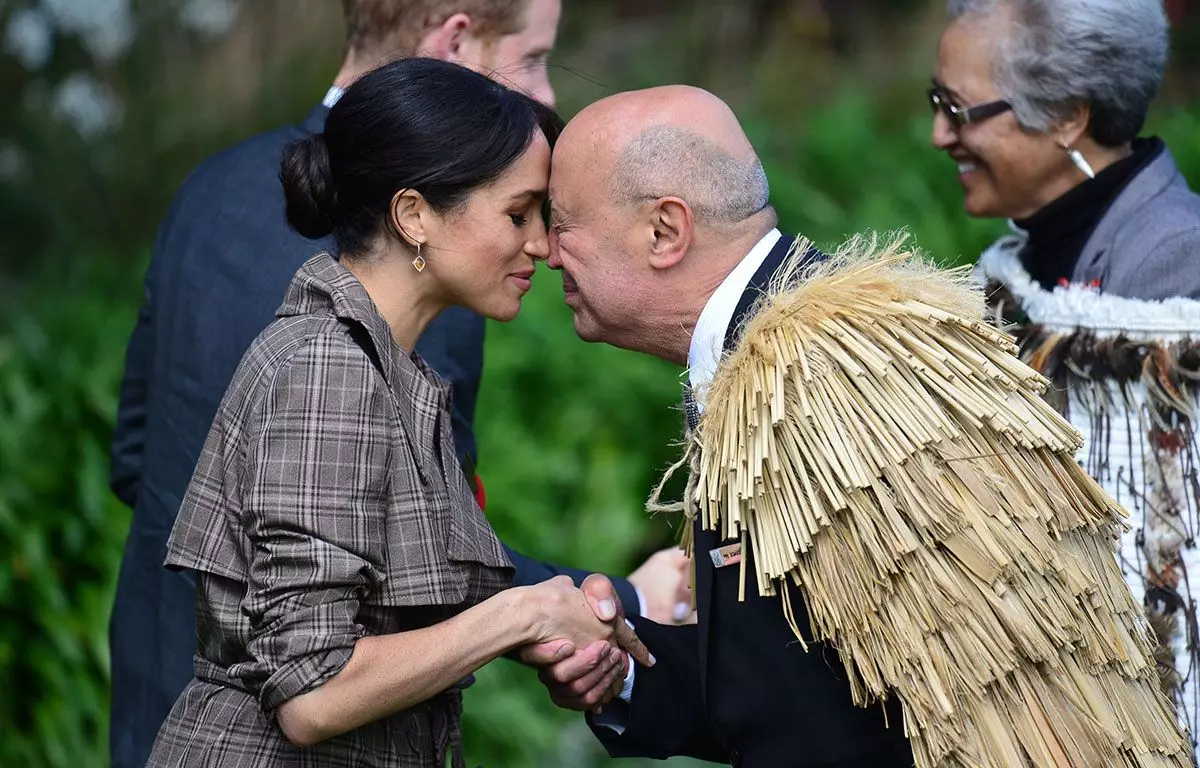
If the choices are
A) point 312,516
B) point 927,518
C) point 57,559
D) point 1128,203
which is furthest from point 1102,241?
point 57,559

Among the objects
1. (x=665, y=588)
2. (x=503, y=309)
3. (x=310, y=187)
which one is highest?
(x=310, y=187)

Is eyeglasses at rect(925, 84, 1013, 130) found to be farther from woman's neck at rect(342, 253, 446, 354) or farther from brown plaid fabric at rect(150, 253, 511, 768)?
brown plaid fabric at rect(150, 253, 511, 768)

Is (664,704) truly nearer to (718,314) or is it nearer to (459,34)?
(718,314)

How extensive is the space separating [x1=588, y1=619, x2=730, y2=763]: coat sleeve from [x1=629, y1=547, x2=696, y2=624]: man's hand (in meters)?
0.50

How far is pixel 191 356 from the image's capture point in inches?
115

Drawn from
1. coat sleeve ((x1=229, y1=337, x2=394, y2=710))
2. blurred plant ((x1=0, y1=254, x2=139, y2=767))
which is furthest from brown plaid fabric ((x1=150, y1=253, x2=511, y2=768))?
blurred plant ((x1=0, y1=254, x2=139, y2=767))

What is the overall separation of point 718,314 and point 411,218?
581 millimetres

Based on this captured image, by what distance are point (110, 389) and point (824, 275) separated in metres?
3.10

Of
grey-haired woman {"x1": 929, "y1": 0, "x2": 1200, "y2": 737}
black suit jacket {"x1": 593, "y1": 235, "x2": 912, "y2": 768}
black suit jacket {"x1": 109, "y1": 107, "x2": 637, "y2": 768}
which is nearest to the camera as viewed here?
black suit jacket {"x1": 593, "y1": 235, "x2": 912, "y2": 768}

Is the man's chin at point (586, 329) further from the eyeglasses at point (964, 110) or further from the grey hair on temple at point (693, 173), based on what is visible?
the eyeglasses at point (964, 110)

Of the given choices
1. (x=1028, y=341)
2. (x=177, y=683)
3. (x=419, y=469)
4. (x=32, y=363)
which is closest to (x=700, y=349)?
(x=419, y=469)

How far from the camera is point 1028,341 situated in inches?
130

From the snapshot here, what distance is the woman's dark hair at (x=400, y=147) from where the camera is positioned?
8.02 ft

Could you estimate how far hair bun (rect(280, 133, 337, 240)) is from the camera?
2.52m
